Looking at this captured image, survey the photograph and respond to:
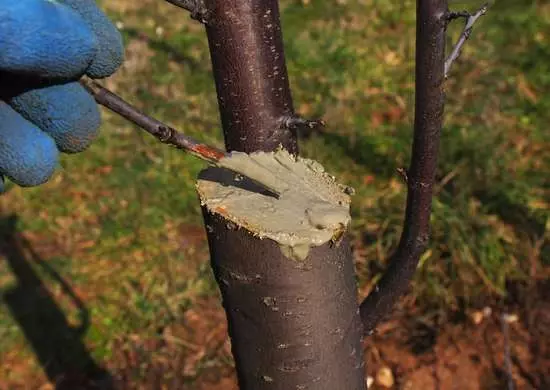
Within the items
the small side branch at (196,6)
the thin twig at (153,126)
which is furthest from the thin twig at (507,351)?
the small side branch at (196,6)

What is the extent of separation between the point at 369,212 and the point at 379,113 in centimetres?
87

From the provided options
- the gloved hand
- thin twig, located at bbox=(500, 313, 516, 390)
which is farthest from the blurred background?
the gloved hand

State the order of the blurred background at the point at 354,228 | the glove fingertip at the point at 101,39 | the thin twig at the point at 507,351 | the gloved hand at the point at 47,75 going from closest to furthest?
the gloved hand at the point at 47,75
the glove fingertip at the point at 101,39
the thin twig at the point at 507,351
the blurred background at the point at 354,228

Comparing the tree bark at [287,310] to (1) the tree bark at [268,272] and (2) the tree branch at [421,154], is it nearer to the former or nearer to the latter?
(1) the tree bark at [268,272]

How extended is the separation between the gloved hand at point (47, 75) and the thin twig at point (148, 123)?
0.8 inches

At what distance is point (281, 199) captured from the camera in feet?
3.90

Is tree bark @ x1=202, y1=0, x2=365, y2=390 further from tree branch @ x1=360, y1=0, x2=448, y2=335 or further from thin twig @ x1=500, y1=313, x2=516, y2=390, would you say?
thin twig @ x1=500, y1=313, x2=516, y2=390

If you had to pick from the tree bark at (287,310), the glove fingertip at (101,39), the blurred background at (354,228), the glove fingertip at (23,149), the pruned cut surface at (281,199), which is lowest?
the blurred background at (354,228)

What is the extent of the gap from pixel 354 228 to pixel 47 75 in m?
1.93

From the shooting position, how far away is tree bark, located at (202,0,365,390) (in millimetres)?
1151

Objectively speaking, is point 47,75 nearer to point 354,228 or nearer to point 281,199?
point 281,199

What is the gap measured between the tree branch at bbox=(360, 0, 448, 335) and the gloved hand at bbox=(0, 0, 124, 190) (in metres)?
0.52

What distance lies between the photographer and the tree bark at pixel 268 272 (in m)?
1.15

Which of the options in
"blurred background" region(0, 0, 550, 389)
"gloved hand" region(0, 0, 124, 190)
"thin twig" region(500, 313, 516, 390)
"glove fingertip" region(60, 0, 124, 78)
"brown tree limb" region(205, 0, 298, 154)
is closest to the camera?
"gloved hand" region(0, 0, 124, 190)
